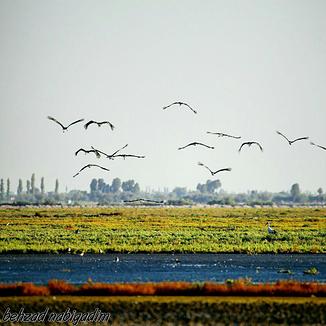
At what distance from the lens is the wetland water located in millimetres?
44281

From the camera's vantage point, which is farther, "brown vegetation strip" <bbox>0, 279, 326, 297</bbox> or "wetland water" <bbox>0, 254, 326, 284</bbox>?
"wetland water" <bbox>0, 254, 326, 284</bbox>

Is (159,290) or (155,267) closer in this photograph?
(159,290)

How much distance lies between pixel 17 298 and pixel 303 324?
1068 centimetres

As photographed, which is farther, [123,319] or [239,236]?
[239,236]

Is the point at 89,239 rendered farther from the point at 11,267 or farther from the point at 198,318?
the point at 198,318

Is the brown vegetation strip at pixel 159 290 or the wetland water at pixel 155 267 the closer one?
the brown vegetation strip at pixel 159 290

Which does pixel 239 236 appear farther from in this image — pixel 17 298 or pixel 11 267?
pixel 17 298

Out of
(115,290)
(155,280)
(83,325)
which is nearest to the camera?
(83,325)

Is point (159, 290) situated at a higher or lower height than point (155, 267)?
lower

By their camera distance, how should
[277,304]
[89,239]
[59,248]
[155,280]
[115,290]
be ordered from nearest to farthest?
[277,304], [115,290], [155,280], [59,248], [89,239]

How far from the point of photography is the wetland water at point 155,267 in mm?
44281

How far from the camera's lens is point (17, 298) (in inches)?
1348

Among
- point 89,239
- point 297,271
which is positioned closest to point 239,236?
point 89,239

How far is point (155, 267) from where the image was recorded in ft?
164
